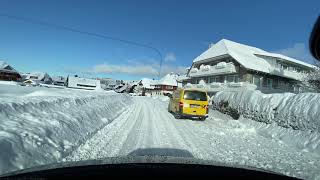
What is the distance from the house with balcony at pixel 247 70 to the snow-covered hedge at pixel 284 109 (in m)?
25.7

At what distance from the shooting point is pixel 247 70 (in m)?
47.1

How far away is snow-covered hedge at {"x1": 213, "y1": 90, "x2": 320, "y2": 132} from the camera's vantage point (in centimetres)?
1265

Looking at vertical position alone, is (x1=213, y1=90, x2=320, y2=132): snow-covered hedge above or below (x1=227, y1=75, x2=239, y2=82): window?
below

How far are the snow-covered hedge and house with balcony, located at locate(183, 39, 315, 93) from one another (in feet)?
84.4

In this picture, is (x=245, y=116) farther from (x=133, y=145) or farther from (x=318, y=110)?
(x=133, y=145)

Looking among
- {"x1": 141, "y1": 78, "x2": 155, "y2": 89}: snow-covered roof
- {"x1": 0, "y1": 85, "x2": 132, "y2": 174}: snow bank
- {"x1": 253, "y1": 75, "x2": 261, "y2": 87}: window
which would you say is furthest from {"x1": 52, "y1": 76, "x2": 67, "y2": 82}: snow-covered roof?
{"x1": 0, "y1": 85, "x2": 132, "y2": 174}: snow bank

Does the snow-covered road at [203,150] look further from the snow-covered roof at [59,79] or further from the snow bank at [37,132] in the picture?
the snow-covered roof at [59,79]

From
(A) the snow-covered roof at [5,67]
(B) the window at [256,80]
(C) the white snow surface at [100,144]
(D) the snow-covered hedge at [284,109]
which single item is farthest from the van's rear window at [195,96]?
→ (A) the snow-covered roof at [5,67]

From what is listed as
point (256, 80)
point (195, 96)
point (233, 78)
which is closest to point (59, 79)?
point (233, 78)

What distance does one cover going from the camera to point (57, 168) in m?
3.31

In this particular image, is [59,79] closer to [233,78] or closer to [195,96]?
[233,78]

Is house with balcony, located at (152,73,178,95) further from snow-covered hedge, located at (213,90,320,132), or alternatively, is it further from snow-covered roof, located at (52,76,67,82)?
snow-covered hedge, located at (213,90,320,132)

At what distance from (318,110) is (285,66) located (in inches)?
1759

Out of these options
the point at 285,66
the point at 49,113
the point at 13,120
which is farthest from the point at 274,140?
the point at 285,66
